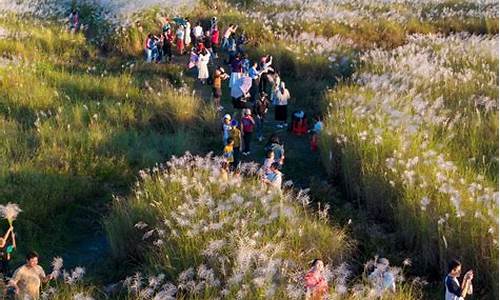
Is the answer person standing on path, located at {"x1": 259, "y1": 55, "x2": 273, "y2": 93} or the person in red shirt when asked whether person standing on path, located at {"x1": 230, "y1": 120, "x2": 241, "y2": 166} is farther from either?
the person in red shirt

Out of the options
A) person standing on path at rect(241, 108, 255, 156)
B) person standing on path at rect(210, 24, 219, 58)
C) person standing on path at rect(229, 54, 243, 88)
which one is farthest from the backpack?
person standing on path at rect(210, 24, 219, 58)

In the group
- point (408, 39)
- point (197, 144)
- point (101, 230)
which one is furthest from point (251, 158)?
point (408, 39)

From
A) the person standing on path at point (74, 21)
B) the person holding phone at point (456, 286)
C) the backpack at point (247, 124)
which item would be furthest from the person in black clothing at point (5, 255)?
the person standing on path at point (74, 21)

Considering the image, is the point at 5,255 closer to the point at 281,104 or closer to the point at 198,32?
the point at 281,104

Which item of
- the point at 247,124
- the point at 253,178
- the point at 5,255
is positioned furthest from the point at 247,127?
the point at 5,255

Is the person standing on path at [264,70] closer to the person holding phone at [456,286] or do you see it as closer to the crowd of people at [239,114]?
the crowd of people at [239,114]

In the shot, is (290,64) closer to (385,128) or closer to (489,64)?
(489,64)
